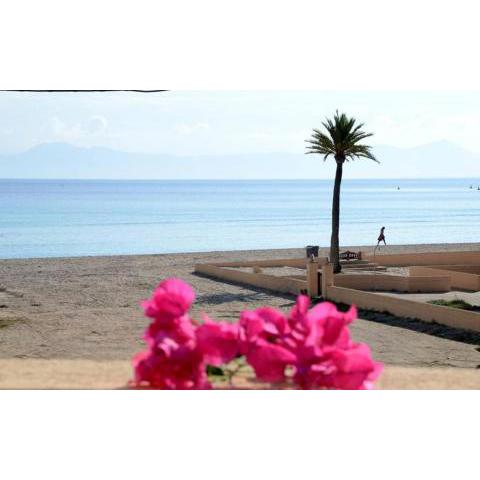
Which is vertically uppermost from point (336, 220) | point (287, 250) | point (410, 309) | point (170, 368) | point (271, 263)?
point (336, 220)

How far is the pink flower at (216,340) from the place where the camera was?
7.92 ft

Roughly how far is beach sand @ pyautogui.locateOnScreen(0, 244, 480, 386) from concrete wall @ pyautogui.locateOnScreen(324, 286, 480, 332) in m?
0.21

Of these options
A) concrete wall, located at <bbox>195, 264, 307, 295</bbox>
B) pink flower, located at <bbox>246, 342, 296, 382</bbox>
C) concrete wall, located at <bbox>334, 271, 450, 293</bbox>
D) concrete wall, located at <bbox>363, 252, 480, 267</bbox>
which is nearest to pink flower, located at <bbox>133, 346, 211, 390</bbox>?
pink flower, located at <bbox>246, 342, 296, 382</bbox>

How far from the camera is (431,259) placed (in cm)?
2192

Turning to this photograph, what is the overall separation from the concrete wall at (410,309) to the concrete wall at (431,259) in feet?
24.2

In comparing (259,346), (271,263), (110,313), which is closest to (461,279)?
(271,263)

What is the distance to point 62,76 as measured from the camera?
593 centimetres

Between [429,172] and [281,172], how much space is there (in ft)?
5.55

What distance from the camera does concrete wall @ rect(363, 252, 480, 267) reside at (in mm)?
21641

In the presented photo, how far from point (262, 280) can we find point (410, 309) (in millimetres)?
5258

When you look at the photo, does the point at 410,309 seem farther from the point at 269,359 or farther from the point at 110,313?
the point at 269,359

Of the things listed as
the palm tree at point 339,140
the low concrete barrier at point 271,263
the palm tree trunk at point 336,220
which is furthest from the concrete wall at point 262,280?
the palm tree at point 339,140

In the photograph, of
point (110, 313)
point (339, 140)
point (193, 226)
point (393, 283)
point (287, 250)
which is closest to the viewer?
point (110, 313)
